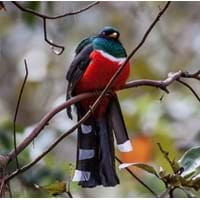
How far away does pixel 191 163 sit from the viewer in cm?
90

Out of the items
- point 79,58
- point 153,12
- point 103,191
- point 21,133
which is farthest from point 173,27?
point 79,58

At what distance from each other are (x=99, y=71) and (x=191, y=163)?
0.17 metres

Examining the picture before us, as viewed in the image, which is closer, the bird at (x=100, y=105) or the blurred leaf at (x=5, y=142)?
the bird at (x=100, y=105)

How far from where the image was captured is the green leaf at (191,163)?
0.88 metres

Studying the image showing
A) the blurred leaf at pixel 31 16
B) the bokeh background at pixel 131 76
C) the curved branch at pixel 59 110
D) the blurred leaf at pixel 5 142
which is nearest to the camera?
the curved branch at pixel 59 110

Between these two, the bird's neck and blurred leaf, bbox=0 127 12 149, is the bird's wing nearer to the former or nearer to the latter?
the bird's neck

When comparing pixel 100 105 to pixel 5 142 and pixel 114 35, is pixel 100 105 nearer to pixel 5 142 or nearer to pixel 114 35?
pixel 114 35

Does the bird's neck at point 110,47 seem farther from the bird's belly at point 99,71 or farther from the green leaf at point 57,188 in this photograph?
the green leaf at point 57,188

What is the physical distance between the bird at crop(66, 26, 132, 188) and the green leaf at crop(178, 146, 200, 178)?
8cm

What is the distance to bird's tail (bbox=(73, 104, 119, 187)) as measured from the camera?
85 centimetres

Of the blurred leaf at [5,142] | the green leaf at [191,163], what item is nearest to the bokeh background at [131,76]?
the blurred leaf at [5,142]

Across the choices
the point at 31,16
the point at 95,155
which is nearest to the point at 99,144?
the point at 95,155

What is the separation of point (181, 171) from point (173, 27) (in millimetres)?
1265

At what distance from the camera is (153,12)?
1.51m
